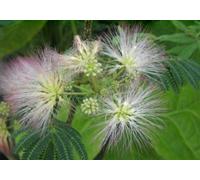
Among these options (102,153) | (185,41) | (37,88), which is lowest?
(102,153)

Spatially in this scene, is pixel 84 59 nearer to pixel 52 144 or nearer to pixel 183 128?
pixel 52 144

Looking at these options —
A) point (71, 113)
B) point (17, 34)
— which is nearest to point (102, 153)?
point (71, 113)

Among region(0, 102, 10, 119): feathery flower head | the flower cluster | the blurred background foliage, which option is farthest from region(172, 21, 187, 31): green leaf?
region(0, 102, 10, 119): feathery flower head

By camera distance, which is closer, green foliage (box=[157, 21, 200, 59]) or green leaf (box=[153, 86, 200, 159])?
green foliage (box=[157, 21, 200, 59])

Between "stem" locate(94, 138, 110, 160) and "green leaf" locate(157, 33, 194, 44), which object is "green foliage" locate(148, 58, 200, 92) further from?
"stem" locate(94, 138, 110, 160)

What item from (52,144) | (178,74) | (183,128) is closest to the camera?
(52,144)

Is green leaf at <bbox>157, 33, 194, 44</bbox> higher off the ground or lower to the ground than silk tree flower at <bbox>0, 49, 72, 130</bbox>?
higher
